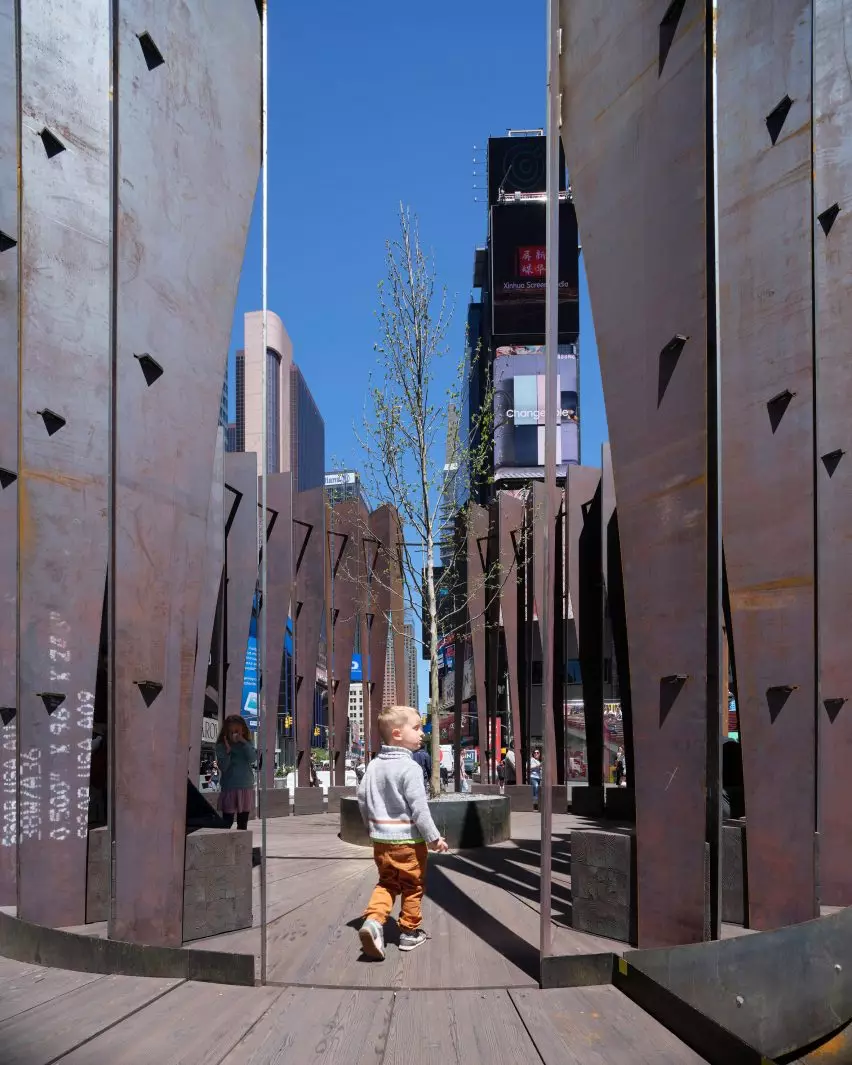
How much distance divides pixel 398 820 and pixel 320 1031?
157 centimetres

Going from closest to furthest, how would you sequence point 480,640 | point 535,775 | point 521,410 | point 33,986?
point 33,986, point 535,775, point 480,640, point 521,410

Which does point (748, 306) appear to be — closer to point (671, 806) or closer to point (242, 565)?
point (671, 806)

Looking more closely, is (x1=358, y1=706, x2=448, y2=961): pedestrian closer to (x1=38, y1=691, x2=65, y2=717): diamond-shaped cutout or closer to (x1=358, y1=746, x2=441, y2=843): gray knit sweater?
(x1=358, y1=746, x2=441, y2=843): gray knit sweater

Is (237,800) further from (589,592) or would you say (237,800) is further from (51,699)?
(589,592)

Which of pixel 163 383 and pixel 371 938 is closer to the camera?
pixel 371 938

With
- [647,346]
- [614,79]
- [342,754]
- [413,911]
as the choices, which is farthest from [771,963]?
[342,754]

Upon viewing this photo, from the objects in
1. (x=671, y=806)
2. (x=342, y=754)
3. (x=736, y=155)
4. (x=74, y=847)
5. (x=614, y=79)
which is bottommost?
(x=342, y=754)

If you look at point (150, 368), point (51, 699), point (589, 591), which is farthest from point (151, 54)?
point (589, 591)

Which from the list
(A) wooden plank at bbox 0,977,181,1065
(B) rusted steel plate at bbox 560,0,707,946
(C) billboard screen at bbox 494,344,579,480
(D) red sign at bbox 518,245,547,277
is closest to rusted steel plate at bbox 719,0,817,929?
(B) rusted steel plate at bbox 560,0,707,946

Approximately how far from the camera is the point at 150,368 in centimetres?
609

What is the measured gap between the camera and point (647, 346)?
6.06m

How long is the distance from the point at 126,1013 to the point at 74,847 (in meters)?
1.84

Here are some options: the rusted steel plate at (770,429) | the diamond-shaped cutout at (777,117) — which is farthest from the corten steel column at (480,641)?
the diamond-shaped cutout at (777,117)

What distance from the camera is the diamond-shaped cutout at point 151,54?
6.06 m
